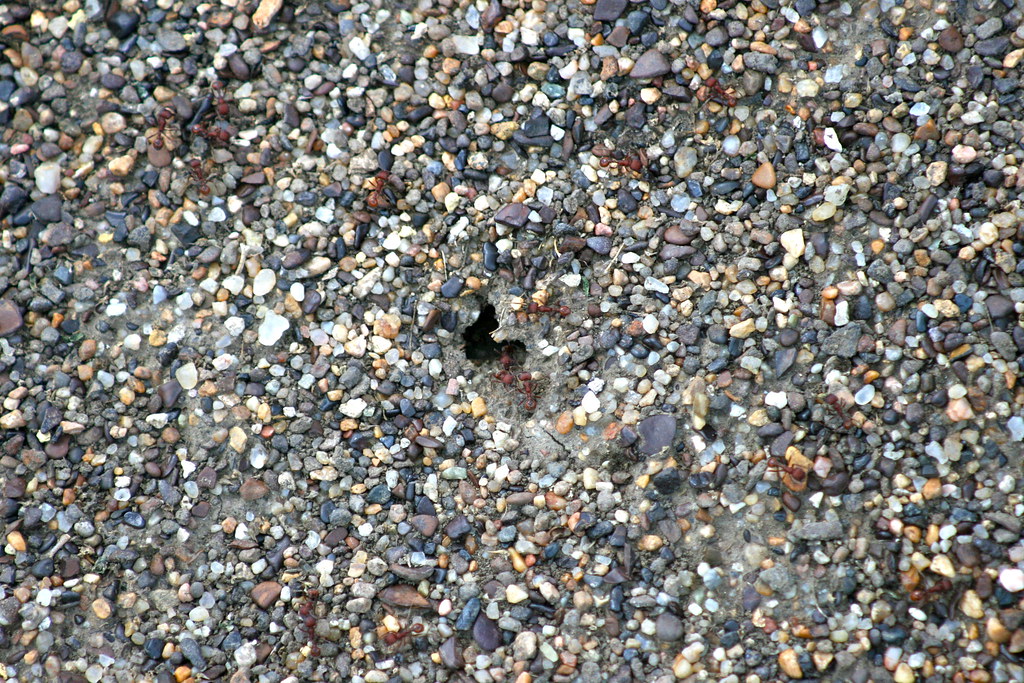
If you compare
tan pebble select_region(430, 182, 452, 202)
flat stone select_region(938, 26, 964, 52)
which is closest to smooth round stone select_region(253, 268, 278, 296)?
tan pebble select_region(430, 182, 452, 202)

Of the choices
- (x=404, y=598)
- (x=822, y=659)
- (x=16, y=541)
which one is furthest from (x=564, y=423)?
(x=16, y=541)

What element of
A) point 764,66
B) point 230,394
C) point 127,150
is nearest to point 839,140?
point 764,66

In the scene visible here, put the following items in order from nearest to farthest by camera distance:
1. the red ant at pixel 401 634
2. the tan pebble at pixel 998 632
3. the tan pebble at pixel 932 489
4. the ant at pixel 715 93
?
the tan pebble at pixel 998 632
the tan pebble at pixel 932 489
the red ant at pixel 401 634
the ant at pixel 715 93

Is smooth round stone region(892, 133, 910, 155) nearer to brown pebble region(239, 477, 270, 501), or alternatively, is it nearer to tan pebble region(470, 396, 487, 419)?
tan pebble region(470, 396, 487, 419)

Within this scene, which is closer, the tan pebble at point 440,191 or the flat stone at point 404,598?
the flat stone at point 404,598

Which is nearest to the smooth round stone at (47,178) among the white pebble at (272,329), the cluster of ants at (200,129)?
the cluster of ants at (200,129)

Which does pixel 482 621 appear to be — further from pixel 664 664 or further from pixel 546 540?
pixel 664 664

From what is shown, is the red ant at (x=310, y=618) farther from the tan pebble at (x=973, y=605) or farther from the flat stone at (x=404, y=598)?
the tan pebble at (x=973, y=605)
